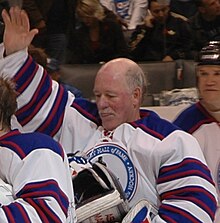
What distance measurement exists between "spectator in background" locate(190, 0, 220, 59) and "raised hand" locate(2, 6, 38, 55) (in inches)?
59.8

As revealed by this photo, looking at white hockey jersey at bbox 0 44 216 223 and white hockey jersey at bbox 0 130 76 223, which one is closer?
white hockey jersey at bbox 0 130 76 223

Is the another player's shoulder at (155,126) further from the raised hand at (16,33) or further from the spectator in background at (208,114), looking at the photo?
the raised hand at (16,33)

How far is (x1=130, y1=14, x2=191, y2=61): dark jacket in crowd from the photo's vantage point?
4078mm

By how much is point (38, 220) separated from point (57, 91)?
36.9 inches

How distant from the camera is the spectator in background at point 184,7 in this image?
415 centimetres

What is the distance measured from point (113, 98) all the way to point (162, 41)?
58.6 inches

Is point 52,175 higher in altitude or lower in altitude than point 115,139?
higher

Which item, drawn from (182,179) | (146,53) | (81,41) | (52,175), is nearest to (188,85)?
(146,53)

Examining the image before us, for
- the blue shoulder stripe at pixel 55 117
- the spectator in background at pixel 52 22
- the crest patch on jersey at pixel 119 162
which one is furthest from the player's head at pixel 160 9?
the crest patch on jersey at pixel 119 162

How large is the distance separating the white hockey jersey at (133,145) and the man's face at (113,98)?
47mm

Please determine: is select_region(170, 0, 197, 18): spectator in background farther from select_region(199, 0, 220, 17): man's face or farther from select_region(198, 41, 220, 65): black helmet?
select_region(198, 41, 220, 65): black helmet

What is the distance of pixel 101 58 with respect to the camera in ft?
13.0

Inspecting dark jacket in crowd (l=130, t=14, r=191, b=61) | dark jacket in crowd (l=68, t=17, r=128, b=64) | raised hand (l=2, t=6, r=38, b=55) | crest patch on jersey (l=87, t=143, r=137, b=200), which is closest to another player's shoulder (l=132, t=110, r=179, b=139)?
crest patch on jersey (l=87, t=143, r=137, b=200)

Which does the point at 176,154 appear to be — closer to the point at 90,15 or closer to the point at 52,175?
the point at 52,175
